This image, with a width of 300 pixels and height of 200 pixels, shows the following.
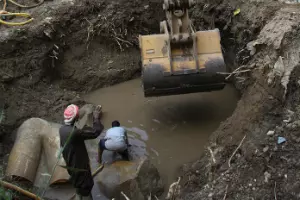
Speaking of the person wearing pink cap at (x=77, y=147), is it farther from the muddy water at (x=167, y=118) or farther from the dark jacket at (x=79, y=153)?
the muddy water at (x=167, y=118)

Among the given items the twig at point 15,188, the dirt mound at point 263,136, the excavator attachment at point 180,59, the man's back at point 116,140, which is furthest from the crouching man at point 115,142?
the twig at point 15,188

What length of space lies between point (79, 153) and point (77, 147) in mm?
91

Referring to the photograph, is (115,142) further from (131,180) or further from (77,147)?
(77,147)

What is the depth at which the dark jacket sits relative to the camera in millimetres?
4773

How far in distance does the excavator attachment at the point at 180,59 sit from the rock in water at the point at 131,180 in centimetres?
118

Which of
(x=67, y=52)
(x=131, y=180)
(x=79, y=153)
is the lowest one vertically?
(x=131, y=180)

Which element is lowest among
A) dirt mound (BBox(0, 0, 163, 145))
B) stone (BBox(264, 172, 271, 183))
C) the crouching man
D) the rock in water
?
the rock in water

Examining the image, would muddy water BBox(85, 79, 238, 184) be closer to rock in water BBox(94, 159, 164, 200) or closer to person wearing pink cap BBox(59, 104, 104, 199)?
rock in water BBox(94, 159, 164, 200)

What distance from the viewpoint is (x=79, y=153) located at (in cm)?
491

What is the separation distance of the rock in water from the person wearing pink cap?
17.7 inches

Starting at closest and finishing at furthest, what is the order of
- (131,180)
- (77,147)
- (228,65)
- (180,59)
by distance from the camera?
(77,147)
(131,180)
(180,59)
(228,65)

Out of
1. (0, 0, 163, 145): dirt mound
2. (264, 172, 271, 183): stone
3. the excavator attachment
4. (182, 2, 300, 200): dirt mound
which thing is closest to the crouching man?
the excavator attachment

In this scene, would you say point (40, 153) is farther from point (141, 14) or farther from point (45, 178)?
point (141, 14)

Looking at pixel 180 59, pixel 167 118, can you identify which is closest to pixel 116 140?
pixel 167 118
